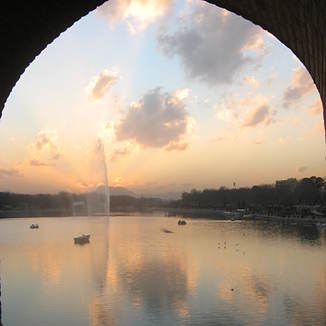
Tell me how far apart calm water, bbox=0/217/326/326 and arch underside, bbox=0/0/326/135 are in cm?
1229

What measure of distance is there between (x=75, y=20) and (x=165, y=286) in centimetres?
1814

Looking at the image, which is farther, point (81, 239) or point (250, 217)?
point (250, 217)

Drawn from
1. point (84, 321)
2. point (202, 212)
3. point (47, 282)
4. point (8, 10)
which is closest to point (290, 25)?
point (8, 10)

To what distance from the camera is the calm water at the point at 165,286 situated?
16359mm

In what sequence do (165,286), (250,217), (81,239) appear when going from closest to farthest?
(165,286) < (81,239) < (250,217)

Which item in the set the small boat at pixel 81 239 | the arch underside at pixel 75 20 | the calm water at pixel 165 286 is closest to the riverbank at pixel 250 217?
the calm water at pixel 165 286

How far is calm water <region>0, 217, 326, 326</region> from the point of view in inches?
644

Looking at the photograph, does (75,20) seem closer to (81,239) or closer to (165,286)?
(165,286)

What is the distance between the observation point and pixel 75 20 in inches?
189

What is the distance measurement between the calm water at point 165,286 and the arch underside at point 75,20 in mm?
12291

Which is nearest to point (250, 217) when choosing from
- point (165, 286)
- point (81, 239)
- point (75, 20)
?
point (81, 239)

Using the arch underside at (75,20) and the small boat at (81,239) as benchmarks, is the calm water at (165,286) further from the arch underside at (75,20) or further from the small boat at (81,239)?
the arch underside at (75,20)

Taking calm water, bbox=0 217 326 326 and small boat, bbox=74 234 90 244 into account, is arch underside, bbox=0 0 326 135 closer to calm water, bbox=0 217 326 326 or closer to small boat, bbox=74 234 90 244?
calm water, bbox=0 217 326 326

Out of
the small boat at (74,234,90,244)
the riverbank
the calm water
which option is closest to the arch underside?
the calm water
